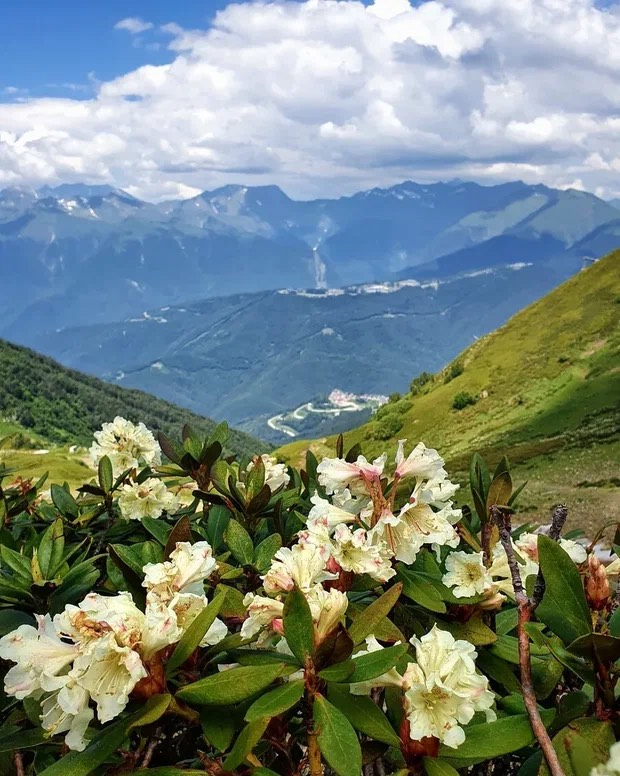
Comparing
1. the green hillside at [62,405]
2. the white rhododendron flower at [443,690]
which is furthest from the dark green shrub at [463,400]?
the white rhododendron flower at [443,690]

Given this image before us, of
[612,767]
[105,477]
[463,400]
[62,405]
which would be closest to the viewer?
[612,767]

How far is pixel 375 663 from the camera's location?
1.27 metres

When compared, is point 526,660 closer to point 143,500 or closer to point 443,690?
point 443,690

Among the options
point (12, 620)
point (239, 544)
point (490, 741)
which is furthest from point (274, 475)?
point (490, 741)

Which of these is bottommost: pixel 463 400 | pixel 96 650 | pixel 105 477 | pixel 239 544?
pixel 463 400

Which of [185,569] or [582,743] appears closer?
[582,743]

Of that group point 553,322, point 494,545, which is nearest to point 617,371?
point 553,322

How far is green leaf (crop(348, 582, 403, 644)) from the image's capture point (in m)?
1.40

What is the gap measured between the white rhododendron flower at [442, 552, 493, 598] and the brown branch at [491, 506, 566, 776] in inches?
9.3

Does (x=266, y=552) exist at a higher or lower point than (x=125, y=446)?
higher

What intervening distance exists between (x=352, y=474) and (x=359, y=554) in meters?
0.24

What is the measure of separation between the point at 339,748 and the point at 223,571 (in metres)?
0.85

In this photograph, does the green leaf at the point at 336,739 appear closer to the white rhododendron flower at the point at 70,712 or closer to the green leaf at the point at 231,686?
the green leaf at the point at 231,686

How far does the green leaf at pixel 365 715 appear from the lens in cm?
130
